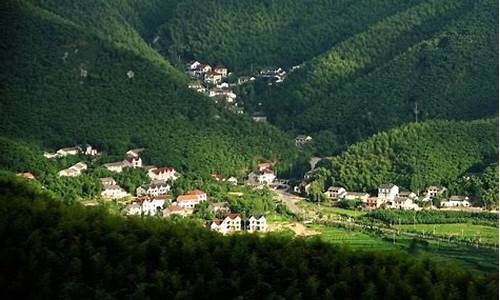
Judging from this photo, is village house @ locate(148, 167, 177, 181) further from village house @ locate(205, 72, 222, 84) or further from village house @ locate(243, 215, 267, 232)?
village house @ locate(205, 72, 222, 84)

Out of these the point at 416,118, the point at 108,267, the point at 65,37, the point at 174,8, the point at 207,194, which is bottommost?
the point at 108,267

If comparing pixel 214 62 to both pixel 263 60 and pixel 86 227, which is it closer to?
pixel 263 60

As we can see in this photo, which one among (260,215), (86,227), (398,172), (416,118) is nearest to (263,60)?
(416,118)

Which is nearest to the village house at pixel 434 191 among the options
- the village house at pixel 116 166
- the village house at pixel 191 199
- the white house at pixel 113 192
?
the village house at pixel 191 199

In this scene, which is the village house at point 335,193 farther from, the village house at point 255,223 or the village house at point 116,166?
the village house at point 116,166

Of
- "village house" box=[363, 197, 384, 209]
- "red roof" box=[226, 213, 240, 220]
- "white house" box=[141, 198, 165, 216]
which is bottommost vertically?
"red roof" box=[226, 213, 240, 220]

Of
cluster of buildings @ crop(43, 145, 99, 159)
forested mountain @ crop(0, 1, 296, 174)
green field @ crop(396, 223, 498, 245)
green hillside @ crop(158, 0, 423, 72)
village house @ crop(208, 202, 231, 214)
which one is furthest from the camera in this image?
green hillside @ crop(158, 0, 423, 72)

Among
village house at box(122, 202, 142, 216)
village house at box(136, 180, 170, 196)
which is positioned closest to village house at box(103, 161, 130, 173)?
village house at box(136, 180, 170, 196)
